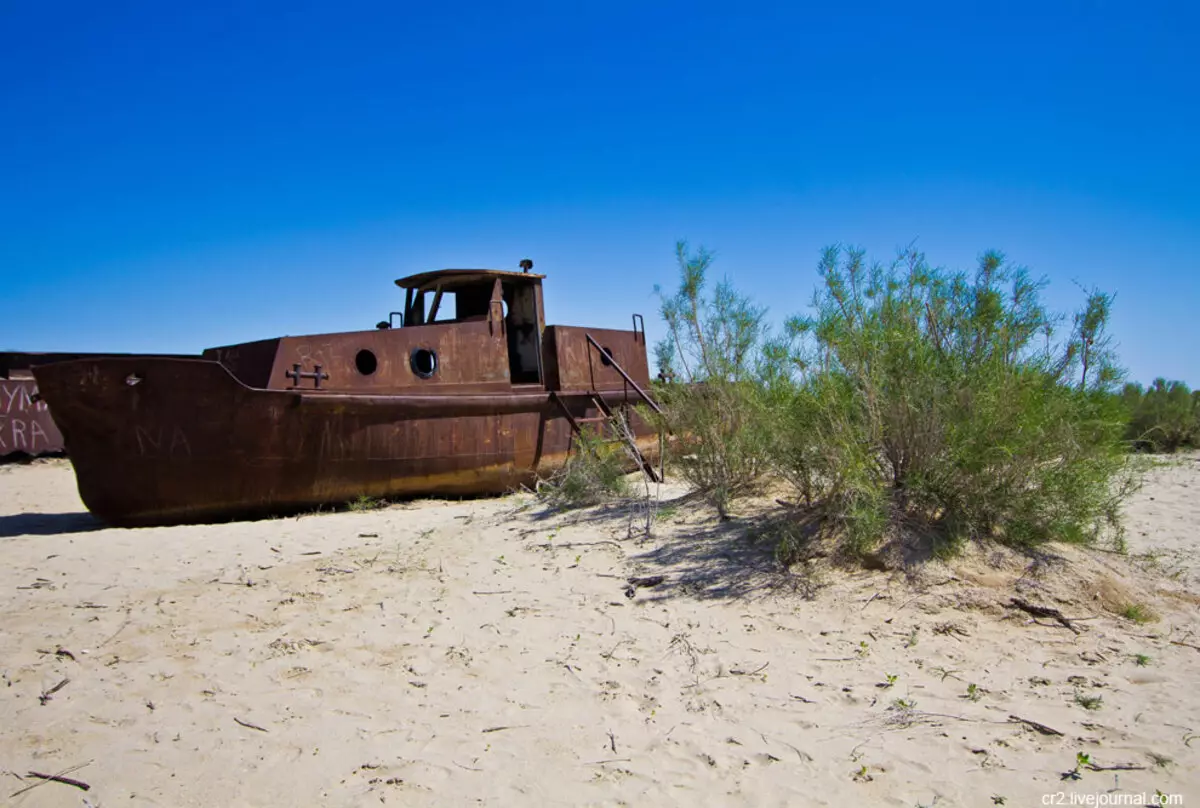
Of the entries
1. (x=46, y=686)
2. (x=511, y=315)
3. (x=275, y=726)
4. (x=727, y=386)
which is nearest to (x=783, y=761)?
(x=275, y=726)

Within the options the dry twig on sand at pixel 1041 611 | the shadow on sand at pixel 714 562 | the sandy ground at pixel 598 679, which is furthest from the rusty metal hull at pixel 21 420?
the dry twig on sand at pixel 1041 611

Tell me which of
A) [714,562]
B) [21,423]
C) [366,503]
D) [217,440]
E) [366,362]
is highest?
[366,362]

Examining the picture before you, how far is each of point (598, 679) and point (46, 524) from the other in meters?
6.83

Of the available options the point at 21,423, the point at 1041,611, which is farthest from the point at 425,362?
the point at 21,423

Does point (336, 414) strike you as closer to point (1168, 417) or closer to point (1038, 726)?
point (1038, 726)

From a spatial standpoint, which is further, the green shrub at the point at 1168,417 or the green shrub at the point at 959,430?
the green shrub at the point at 1168,417

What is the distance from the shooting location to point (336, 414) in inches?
288

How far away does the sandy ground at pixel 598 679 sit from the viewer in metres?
2.57

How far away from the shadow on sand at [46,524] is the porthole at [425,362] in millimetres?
3454

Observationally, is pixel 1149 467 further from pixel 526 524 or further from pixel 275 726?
pixel 275 726

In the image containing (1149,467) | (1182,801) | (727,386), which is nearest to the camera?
(1182,801)

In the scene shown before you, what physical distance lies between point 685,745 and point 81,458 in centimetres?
664

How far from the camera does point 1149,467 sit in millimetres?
4426

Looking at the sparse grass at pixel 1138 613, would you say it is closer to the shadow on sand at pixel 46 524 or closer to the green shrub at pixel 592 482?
the green shrub at pixel 592 482
